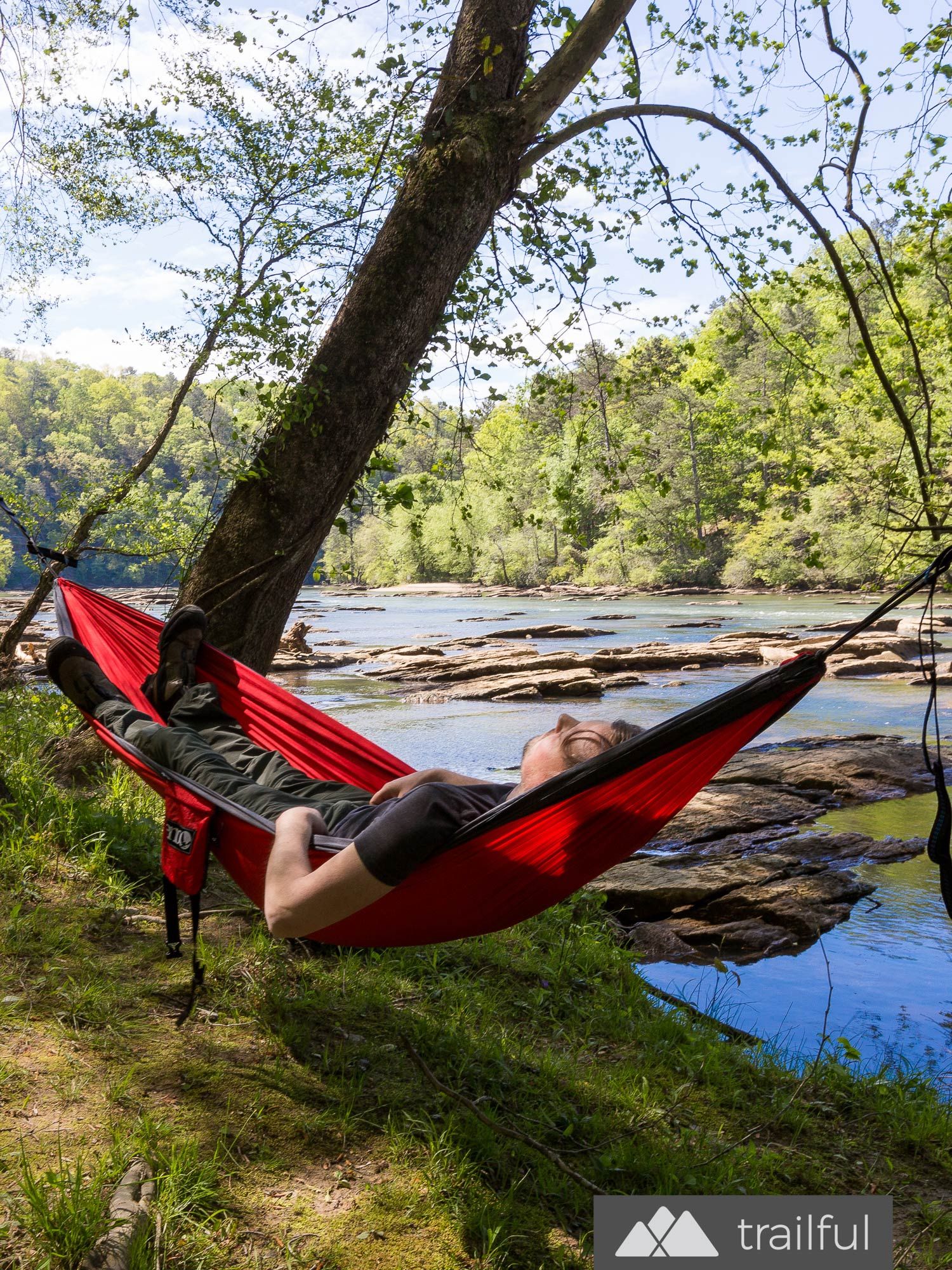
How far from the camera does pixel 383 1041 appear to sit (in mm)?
1884

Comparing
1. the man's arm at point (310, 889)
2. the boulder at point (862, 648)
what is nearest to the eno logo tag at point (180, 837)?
the man's arm at point (310, 889)

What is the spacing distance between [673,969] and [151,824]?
1770 mm

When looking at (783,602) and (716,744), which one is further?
(783,602)

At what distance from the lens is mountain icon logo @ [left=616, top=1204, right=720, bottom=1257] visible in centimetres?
142

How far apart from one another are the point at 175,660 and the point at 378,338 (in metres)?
1.07

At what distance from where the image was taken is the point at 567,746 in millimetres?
1733

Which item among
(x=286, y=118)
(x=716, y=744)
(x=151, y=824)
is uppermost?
(x=286, y=118)

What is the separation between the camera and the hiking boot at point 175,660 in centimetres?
235

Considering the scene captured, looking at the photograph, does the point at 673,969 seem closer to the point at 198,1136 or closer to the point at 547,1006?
the point at 547,1006

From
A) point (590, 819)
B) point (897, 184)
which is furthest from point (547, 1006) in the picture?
point (897, 184)

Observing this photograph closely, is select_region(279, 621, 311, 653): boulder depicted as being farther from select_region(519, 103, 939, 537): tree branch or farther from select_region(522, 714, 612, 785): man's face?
select_region(522, 714, 612, 785): man's face

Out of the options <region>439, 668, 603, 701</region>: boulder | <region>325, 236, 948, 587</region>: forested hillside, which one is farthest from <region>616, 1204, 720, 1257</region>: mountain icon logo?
<region>439, 668, 603, 701</region>: boulder

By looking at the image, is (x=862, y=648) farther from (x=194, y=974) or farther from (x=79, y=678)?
(x=194, y=974)

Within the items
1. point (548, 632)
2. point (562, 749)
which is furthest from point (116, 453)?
point (562, 749)
